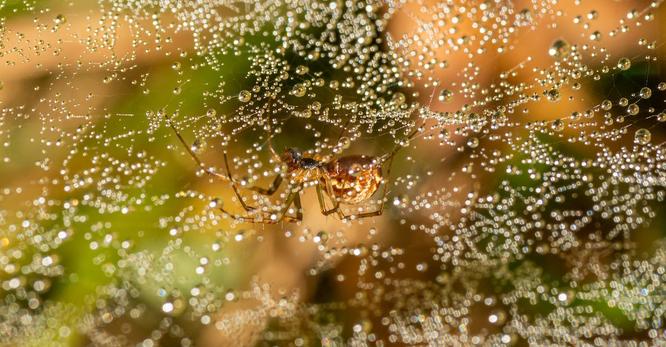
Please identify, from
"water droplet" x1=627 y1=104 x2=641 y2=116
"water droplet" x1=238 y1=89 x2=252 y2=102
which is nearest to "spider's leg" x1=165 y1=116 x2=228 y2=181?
"water droplet" x1=238 y1=89 x2=252 y2=102

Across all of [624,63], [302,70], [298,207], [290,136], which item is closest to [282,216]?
[298,207]

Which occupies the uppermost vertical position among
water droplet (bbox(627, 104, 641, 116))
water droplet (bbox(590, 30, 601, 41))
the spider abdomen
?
water droplet (bbox(590, 30, 601, 41))

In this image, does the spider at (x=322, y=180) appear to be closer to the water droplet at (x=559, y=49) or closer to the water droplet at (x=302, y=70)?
the water droplet at (x=302, y=70)

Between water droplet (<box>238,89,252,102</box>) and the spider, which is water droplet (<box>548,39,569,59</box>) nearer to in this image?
the spider

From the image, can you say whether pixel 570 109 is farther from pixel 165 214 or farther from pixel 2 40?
pixel 2 40

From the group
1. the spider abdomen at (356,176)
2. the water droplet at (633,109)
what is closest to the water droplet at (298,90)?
the spider abdomen at (356,176)
